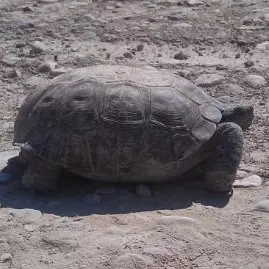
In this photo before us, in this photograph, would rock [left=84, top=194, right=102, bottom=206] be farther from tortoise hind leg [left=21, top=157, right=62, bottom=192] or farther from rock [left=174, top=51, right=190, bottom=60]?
rock [left=174, top=51, right=190, bottom=60]

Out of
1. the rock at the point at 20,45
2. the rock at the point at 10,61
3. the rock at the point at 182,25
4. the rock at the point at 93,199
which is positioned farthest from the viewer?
the rock at the point at 182,25

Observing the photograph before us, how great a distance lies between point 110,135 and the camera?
496cm

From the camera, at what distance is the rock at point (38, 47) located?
8258 millimetres

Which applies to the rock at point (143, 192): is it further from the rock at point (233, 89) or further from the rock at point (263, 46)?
the rock at point (263, 46)

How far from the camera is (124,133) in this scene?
16.3ft

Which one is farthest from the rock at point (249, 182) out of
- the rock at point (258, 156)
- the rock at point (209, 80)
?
the rock at point (209, 80)

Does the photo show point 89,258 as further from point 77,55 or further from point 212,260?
point 77,55

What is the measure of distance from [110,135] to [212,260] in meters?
1.23

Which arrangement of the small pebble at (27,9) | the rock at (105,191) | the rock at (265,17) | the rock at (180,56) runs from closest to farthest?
the rock at (105,191), the rock at (180,56), the rock at (265,17), the small pebble at (27,9)

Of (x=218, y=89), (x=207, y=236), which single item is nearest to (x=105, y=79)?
(x=207, y=236)

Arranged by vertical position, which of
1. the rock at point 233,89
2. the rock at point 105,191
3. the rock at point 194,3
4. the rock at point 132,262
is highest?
the rock at point 132,262

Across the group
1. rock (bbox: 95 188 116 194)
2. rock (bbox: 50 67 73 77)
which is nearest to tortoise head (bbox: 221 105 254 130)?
rock (bbox: 95 188 116 194)

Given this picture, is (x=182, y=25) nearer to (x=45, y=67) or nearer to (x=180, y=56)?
(x=180, y=56)

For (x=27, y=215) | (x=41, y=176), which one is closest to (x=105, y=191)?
(x=41, y=176)
